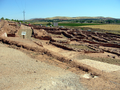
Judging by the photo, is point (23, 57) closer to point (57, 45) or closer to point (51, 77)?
point (51, 77)

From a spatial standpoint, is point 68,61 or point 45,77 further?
point 68,61

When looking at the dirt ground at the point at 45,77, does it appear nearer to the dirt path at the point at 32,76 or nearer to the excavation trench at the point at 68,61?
the dirt path at the point at 32,76

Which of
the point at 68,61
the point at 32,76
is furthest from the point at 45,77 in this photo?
the point at 68,61

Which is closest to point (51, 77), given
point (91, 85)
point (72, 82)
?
point (72, 82)

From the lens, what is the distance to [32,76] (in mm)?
4441

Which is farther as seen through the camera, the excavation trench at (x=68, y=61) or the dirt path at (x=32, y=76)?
the excavation trench at (x=68, y=61)

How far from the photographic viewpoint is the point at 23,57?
634cm

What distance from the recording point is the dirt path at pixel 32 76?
3791 mm

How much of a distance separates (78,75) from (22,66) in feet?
7.99

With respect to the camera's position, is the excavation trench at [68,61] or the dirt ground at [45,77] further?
the excavation trench at [68,61]

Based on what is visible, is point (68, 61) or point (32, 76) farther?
point (68, 61)

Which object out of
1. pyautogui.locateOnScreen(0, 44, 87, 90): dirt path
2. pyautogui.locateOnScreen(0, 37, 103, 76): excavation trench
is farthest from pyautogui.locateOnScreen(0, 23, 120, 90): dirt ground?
pyautogui.locateOnScreen(0, 37, 103, 76): excavation trench

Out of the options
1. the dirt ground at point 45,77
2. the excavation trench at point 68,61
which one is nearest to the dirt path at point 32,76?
the dirt ground at point 45,77

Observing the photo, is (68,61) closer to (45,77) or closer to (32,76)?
(45,77)
